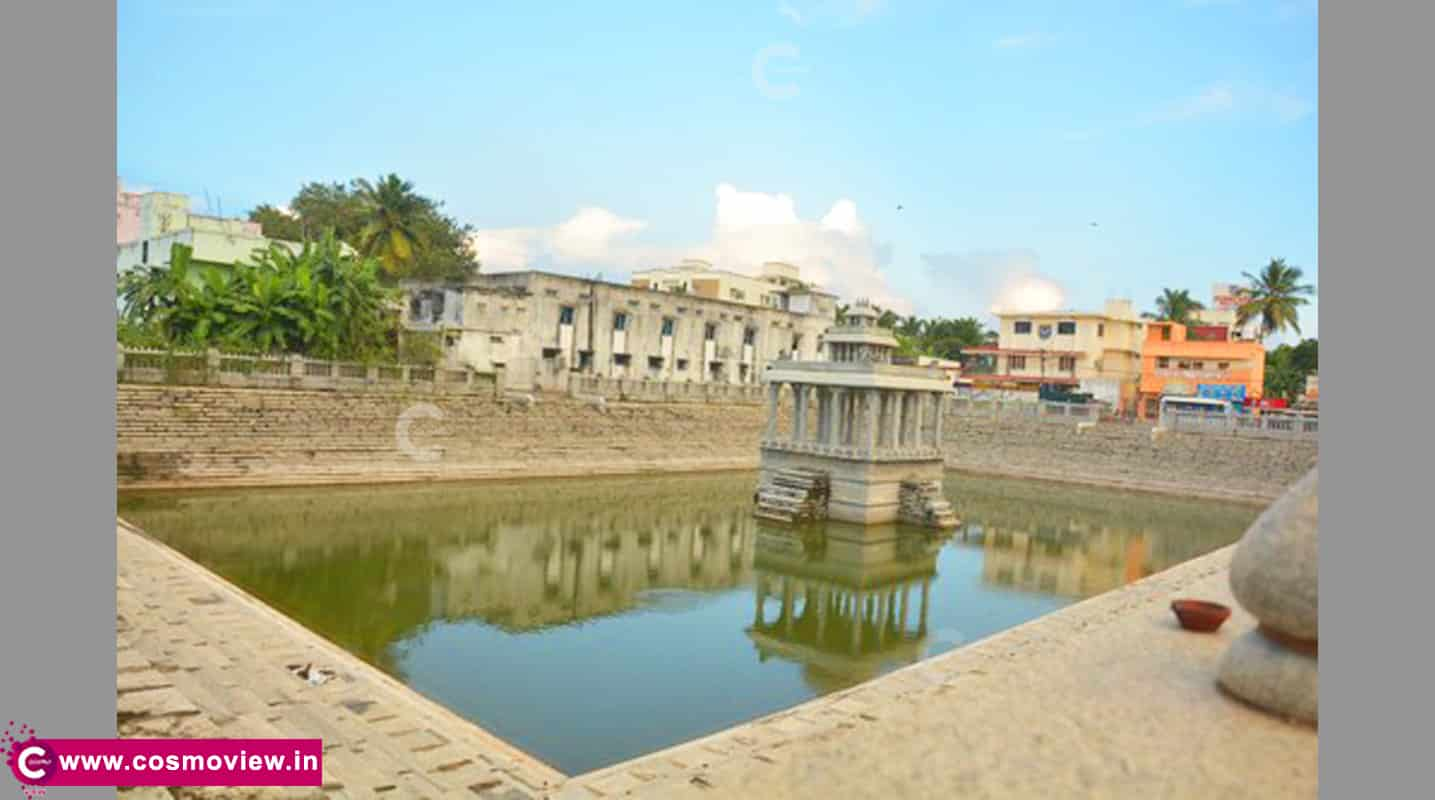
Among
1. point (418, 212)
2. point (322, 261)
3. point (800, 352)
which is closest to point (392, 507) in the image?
point (322, 261)

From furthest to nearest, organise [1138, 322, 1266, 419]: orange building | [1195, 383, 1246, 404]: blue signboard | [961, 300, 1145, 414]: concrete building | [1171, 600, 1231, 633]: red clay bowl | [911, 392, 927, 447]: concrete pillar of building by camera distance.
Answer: [961, 300, 1145, 414]: concrete building < [1138, 322, 1266, 419]: orange building < [1195, 383, 1246, 404]: blue signboard < [911, 392, 927, 447]: concrete pillar of building < [1171, 600, 1231, 633]: red clay bowl

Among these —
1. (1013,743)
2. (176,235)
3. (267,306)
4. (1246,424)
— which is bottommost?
(1013,743)

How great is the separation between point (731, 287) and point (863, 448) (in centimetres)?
3117

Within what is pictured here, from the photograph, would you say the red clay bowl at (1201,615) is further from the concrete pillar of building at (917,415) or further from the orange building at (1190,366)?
the orange building at (1190,366)

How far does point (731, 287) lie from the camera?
178 ft

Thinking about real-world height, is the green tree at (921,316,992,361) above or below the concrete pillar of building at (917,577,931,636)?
above

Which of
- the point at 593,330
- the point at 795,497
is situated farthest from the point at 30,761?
the point at 593,330

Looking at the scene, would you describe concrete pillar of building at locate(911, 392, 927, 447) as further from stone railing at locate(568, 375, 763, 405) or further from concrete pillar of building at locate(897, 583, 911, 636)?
stone railing at locate(568, 375, 763, 405)

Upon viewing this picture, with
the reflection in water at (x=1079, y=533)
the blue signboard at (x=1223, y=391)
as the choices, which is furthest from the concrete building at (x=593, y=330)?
the blue signboard at (x=1223, y=391)

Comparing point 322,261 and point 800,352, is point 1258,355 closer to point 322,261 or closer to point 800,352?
point 800,352

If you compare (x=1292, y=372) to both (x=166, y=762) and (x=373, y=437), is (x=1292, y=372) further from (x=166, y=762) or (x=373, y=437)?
(x=166, y=762)

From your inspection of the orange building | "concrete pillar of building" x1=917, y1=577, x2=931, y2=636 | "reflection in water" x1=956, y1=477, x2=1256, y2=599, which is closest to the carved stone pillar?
"reflection in water" x1=956, y1=477, x2=1256, y2=599

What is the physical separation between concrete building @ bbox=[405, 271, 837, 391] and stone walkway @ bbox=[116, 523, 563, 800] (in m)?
20.7

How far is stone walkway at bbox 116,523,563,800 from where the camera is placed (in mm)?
7211
